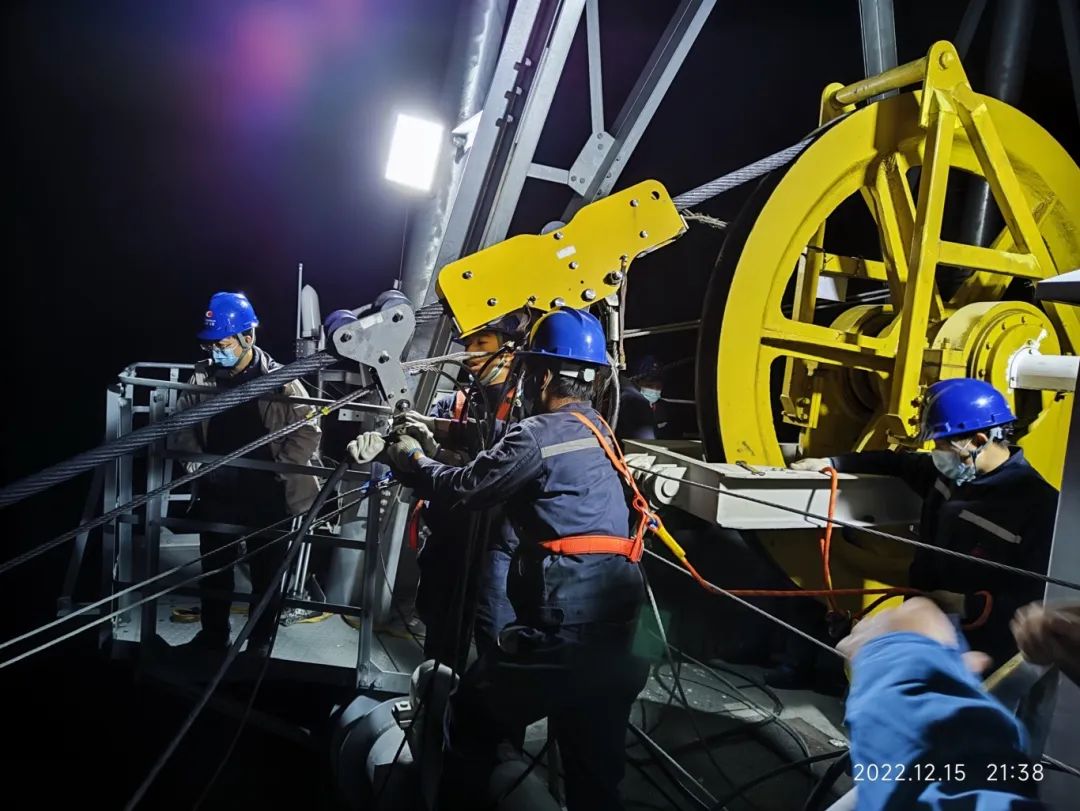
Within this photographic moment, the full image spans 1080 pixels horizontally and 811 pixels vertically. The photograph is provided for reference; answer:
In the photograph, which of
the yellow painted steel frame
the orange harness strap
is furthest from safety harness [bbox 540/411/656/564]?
the yellow painted steel frame

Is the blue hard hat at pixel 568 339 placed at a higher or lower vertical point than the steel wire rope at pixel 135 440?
higher

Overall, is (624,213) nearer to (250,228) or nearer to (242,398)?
(242,398)

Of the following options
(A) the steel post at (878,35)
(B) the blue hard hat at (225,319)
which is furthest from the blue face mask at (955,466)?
(B) the blue hard hat at (225,319)

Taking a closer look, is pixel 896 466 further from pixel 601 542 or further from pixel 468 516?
pixel 468 516

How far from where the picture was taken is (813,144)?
3398mm

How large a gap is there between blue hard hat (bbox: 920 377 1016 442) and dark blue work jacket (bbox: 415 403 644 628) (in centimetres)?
155

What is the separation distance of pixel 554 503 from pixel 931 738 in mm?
1653

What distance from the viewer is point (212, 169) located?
1081 cm

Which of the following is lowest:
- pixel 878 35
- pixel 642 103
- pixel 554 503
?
pixel 554 503

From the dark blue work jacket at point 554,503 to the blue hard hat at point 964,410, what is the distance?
1549mm

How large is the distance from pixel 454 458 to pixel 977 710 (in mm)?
2889

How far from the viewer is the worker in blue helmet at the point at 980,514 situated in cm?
263

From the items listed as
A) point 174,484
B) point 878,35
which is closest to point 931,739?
point 174,484

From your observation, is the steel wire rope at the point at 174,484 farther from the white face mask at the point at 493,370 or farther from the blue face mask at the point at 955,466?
the blue face mask at the point at 955,466
